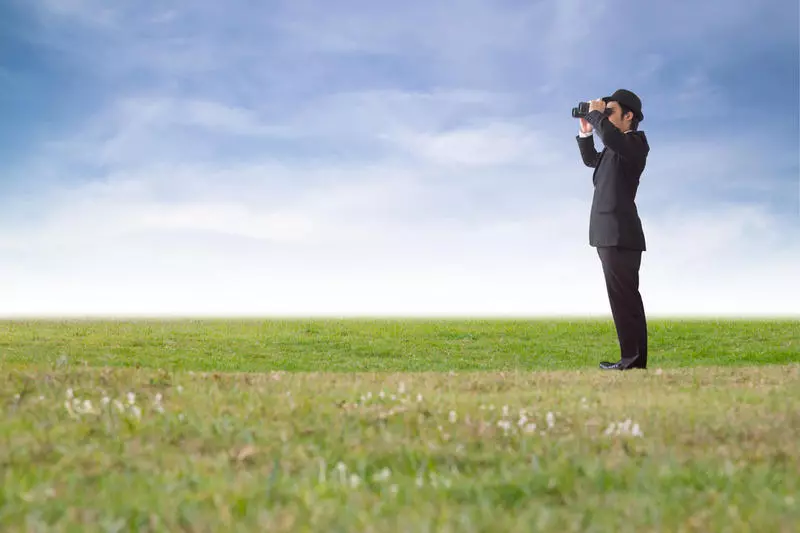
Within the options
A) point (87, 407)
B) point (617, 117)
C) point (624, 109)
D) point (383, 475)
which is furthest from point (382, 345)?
point (383, 475)

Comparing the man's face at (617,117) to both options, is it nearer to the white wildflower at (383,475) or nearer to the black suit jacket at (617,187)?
the black suit jacket at (617,187)

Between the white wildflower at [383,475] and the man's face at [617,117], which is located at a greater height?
the man's face at [617,117]

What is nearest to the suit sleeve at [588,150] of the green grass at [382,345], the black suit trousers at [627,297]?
the black suit trousers at [627,297]

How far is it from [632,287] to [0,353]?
15.5 meters

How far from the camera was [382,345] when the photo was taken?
2356cm

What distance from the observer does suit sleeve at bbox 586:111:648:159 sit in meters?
14.0

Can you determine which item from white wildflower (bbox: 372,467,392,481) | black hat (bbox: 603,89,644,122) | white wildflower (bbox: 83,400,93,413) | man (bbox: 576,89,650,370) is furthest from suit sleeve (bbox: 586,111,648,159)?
white wildflower (bbox: 372,467,392,481)

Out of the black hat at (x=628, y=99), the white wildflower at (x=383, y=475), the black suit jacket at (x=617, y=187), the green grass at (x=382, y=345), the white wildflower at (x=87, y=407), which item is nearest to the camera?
the white wildflower at (x=383, y=475)

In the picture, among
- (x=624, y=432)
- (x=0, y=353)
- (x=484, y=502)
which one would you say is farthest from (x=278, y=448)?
(x=0, y=353)

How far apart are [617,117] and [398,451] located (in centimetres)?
1010

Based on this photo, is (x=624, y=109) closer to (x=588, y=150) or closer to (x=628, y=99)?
(x=628, y=99)

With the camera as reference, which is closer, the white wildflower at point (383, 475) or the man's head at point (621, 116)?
the white wildflower at point (383, 475)

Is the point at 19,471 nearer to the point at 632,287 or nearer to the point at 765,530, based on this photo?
the point at 765,530

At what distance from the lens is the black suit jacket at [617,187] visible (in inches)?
556
